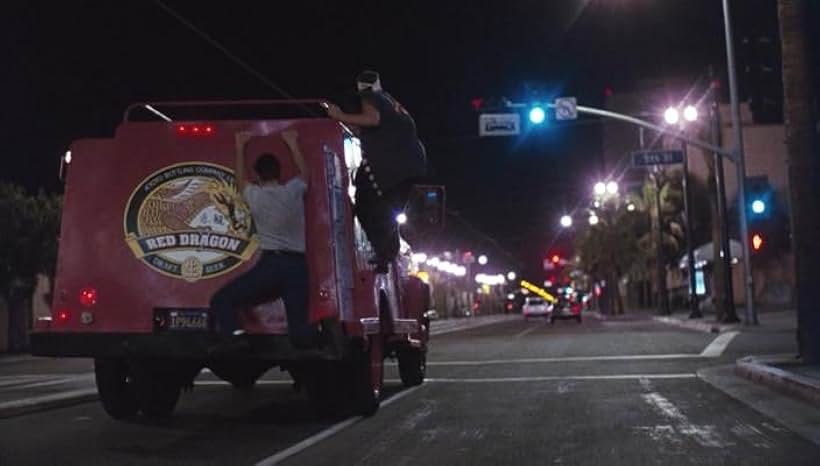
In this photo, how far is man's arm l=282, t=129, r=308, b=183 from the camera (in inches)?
340

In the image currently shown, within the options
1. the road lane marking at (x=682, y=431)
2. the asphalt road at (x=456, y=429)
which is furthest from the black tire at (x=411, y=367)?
the road lane marking at (x=682, y=431)

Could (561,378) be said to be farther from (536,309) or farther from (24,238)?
(536,309)

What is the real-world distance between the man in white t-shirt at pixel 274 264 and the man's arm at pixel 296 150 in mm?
162

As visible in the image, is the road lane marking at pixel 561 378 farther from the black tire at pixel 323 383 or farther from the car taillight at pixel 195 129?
the car taillight at pixel 195 129

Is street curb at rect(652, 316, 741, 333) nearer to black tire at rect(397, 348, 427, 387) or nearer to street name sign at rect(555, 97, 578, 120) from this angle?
street name sign at rect(555, 97, 578, 120)

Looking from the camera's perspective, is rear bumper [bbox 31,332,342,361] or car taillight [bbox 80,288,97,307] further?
car taillight [bbox 80,288,97,307]

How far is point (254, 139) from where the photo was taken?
8.83 m

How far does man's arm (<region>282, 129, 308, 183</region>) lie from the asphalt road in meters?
2.33

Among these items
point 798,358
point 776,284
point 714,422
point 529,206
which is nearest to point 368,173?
point 714,422

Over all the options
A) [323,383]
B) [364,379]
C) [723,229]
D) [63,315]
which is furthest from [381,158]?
[723,229]

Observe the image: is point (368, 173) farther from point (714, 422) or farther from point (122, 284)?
point (714, 422)

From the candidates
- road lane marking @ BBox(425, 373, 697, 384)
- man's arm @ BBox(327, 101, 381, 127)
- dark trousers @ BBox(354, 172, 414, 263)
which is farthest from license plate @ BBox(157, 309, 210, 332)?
road lane marking @ BBox(425, 373, 697, 384)

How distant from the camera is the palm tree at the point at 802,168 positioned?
42.7ft

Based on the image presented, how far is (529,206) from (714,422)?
77900 mm
